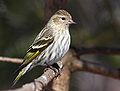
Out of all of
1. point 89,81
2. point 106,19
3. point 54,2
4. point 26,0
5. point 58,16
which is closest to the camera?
point 54,2

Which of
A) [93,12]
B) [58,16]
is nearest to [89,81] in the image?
[93,12]

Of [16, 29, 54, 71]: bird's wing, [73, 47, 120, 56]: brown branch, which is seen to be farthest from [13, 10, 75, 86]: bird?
[73, 47, 120, 56]: brown branch

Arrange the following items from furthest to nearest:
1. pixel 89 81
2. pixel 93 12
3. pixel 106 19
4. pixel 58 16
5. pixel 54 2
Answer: pixel 89 81 < pixel 93 12 < pixel 106 19 < pixel 58 16 < pixel 54 2

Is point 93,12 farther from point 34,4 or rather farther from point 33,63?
point 33,63

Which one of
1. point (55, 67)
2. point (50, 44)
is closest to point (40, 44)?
point (50, 44)

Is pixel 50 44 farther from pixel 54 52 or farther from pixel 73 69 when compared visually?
pixel 73 69
